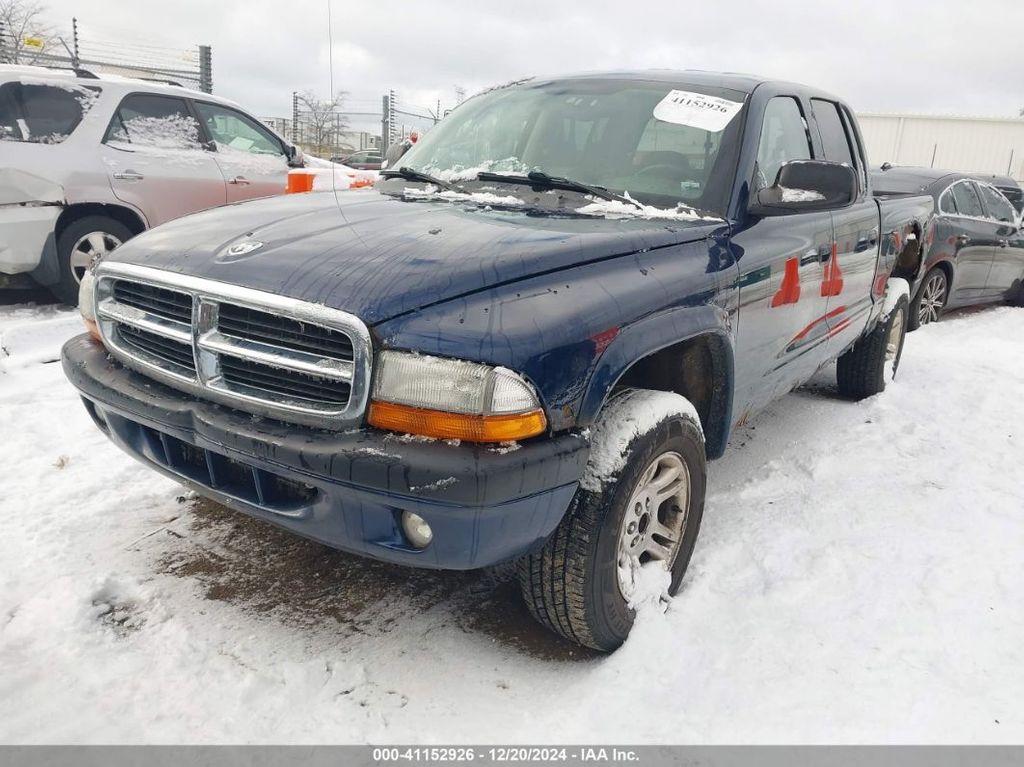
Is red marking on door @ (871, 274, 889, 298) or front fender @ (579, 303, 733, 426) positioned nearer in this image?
front fender @ (579, 303, 733, 426)

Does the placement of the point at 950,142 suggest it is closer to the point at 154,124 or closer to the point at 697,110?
the point at 154,124

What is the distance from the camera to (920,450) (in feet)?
13.7

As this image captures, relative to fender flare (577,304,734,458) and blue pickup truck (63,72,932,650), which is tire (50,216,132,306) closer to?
blue pickup truck (63,72,932,650)

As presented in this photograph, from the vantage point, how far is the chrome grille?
1926 millimetres

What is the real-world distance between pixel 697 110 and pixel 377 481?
2.07 metres

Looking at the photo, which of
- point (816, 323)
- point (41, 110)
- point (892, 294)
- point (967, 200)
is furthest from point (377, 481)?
point (967, 200)

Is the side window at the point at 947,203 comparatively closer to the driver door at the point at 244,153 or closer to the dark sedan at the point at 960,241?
the dark sedan at the point at 960,241

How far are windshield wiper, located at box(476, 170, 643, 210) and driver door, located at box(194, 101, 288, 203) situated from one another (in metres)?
4.44

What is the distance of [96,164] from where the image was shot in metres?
6.00

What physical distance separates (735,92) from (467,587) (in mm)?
2255

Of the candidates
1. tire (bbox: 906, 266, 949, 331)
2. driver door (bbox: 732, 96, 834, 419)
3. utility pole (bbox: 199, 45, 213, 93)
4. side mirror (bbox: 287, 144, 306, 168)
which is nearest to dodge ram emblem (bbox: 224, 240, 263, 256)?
driver door (bbox: 732, 96, 834, 419)

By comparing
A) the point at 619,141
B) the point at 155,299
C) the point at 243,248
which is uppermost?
the point at 619,141

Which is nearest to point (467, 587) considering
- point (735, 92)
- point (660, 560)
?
point (660, 560)

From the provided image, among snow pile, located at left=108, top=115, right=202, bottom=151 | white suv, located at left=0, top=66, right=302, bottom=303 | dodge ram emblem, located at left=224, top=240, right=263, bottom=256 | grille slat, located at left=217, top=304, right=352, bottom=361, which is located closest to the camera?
grille slat, located at left=217, top=304, right=352, bottom=361
